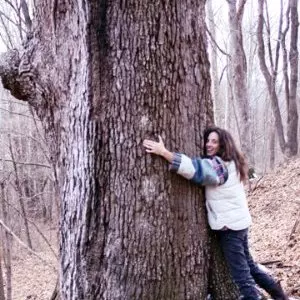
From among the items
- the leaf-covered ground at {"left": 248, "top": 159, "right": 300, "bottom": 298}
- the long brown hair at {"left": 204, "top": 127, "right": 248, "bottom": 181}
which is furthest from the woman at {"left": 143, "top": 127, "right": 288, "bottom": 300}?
the leaf-covered ground at {"left": 248, "top": 159, "right": 300, "bottom": 298}

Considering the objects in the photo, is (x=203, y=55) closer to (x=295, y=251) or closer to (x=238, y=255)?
(x=238, y=255)

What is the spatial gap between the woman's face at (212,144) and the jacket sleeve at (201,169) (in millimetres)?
51

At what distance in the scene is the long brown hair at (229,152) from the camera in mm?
3247

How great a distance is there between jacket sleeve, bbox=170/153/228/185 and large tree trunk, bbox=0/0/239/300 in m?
0.09

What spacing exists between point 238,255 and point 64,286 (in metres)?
1.28

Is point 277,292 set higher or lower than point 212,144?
lower

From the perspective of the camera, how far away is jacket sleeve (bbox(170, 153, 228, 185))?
2.91 m

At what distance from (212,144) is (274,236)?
15.5 ft

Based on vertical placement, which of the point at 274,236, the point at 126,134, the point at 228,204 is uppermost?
the point at 126,134

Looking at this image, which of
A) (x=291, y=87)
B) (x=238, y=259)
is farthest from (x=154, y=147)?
(x=291, y=87)

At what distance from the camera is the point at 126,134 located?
287 centimetres

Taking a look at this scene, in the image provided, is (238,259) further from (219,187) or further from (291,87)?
(291,87)

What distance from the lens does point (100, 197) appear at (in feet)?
9.59

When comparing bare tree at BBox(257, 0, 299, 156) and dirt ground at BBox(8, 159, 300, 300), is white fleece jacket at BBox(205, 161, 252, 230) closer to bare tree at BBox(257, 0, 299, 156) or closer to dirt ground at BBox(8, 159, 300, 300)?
dirt ground at BBox(8, 159, 300, 300)
